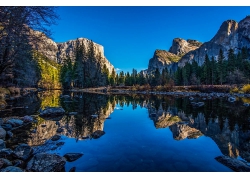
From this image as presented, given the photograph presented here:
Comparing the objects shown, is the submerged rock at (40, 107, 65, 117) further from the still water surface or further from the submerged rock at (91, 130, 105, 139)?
the submerged rock at (91, 130, 105, 139)

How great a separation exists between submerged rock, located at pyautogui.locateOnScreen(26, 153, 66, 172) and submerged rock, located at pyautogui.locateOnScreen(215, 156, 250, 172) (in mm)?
4228

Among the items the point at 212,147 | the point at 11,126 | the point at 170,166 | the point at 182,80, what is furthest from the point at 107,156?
the point at 182,80

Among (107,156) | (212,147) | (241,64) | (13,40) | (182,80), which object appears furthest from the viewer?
(182,80)

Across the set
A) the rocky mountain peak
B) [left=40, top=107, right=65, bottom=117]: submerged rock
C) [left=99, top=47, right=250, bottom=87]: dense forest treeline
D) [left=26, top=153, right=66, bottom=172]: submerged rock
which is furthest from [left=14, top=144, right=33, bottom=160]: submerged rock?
the rocky mountain peak

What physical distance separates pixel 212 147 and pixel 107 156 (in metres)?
3.63

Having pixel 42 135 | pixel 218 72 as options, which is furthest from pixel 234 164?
pixel 218 72

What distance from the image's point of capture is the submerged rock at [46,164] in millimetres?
3762

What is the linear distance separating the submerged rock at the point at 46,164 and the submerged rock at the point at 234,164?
4228 millimetres

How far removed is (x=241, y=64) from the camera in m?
47.7

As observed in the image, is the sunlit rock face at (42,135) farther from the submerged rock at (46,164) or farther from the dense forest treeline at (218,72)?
the dense forest treeline at (218,72)

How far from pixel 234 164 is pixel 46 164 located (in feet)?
15.3

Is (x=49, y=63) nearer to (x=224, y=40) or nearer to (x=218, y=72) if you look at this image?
(x=218, y=72)

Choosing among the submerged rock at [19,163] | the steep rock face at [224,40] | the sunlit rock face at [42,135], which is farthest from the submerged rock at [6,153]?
the steep rock face at [224,40]
